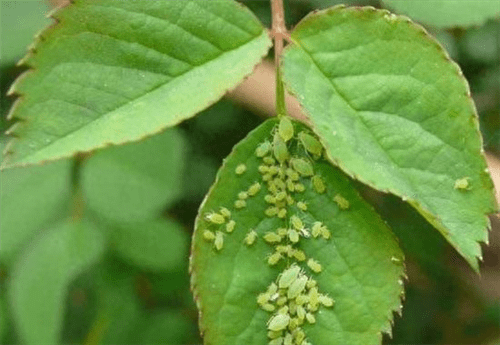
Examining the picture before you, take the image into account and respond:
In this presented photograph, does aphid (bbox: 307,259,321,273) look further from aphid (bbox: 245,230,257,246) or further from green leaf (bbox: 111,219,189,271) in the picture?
green leaf (bbox: 111,219,189,271)

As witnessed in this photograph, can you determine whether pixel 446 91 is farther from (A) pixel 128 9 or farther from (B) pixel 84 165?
(B) pixel 84 165

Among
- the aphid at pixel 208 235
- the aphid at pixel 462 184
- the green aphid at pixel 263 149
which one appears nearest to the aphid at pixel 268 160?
the green aphid at pixel 263 149

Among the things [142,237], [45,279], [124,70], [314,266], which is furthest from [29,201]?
[314,266]

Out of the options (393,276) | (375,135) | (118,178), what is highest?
(375,135)

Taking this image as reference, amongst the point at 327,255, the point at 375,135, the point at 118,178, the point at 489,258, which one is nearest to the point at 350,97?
the point at 375,135

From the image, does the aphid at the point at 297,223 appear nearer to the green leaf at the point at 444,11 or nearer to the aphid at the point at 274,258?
the aphid at the point at 274,258

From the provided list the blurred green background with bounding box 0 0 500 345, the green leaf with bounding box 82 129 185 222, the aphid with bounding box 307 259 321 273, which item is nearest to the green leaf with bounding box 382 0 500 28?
the blurred green background with bounding box 0 0 500 345
